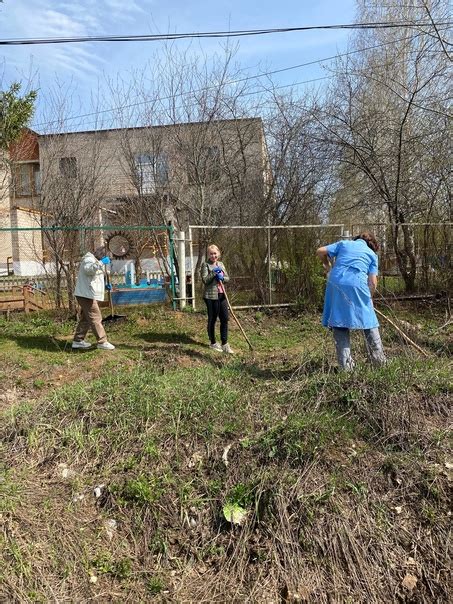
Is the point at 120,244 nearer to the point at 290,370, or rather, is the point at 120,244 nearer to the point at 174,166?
the point at 174,166

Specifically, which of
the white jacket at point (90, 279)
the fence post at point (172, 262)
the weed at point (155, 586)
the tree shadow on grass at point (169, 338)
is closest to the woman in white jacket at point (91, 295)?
the white jacket at point (90, 279)

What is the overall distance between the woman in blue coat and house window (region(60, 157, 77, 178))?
25.8ft

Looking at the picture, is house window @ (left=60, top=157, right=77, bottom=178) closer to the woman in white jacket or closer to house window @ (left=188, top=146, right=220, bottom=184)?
house window @ (left=188, top=146, right=220, bottom=184)

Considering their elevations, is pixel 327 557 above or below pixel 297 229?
below

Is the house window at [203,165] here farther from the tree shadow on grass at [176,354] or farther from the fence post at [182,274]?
the tree shadow on grass at [176,354]

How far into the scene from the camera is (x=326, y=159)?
1181cm

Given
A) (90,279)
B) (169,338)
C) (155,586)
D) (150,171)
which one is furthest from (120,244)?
(155,586)

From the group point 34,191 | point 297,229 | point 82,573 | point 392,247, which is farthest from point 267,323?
point 34,191

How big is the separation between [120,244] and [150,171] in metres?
2.27

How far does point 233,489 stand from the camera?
315cm

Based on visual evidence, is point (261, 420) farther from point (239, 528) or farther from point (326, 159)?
point (326, 159)

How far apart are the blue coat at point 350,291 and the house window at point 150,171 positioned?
819cm

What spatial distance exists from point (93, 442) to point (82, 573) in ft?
3.19

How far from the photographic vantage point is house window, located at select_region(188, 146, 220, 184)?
12.0 metres
